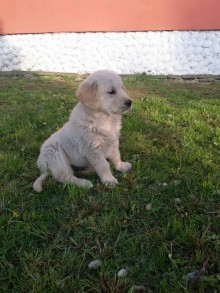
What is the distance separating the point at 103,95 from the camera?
4.23m

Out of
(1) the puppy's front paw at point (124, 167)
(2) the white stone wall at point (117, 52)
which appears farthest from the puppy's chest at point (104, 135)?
(2) the white stone wall at point (117, 52)

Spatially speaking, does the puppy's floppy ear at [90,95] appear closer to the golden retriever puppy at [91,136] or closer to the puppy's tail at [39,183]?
the golden retriever puppy at [91,136]

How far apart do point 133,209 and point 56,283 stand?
1204 mm

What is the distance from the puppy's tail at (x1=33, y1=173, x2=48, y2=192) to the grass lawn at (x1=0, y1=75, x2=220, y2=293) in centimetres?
7

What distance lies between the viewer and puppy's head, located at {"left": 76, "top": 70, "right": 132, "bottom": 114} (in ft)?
13.8

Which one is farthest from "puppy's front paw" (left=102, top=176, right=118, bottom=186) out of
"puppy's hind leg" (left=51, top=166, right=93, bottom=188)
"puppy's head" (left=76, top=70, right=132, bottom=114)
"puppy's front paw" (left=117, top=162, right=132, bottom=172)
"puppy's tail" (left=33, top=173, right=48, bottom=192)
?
"puppy's head" (left=76, top=70, right=132, bottom=114)

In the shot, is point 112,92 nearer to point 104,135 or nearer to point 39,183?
point 104,135

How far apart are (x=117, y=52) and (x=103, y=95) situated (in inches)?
498

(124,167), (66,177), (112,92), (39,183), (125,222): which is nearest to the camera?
(125,222)

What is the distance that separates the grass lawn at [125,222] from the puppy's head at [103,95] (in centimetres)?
83

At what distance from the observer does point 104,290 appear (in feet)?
8.14

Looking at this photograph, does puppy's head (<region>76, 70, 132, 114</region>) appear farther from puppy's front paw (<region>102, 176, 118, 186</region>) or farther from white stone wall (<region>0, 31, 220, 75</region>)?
white stone wall (<region>0, 31, 220, 75</region>)

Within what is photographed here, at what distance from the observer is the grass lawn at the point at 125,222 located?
2.61 m

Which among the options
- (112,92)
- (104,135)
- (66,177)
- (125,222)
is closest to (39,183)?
(66,177)
